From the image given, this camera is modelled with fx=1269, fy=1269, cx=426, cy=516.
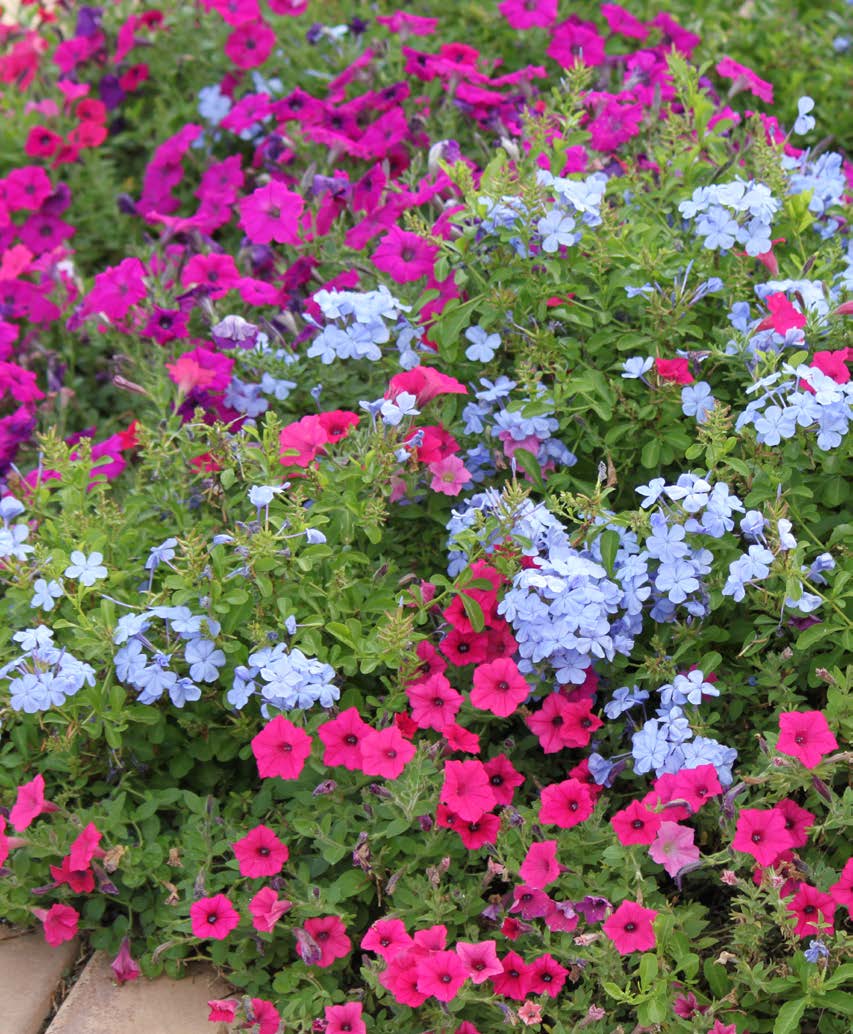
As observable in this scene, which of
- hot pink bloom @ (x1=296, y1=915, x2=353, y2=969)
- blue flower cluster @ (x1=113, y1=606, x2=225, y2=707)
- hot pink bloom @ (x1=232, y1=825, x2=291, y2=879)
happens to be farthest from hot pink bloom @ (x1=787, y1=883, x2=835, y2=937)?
blue flower cluster @ (x1=113, y1=606, x2=225, y2=707)

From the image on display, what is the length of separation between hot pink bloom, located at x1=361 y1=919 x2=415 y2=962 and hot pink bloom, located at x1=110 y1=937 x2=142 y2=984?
491mm

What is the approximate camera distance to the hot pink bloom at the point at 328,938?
2.22 meters

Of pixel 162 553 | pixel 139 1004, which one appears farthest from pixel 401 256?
pixel 139 1004

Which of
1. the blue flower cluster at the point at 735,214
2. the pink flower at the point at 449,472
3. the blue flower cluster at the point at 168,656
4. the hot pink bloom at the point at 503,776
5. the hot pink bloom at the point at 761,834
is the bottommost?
the hot pink bloom at the point at 503,776

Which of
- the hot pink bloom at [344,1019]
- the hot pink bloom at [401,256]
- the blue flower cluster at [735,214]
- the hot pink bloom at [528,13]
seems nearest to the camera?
the hot pink bloom at [344,1019]

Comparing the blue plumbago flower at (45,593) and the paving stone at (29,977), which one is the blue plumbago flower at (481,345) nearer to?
the blue plumbago flower at (45,593)

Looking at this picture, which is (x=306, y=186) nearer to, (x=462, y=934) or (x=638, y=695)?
(x=638, y=695)

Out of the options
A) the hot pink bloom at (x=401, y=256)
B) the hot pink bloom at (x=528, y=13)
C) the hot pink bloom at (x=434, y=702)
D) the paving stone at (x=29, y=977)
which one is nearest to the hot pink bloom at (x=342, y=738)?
the hot pink bloom at (x=434, y=702)

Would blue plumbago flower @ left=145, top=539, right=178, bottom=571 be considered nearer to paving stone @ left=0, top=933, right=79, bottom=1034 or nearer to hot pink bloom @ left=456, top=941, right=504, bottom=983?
paving stone @ left=0, top=933, right=79, bottom=1034

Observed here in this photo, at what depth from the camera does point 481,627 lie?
2.32 metres

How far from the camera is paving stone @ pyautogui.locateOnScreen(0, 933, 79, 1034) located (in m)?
2.32

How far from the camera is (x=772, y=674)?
2.33 meters

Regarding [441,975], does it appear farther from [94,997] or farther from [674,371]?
[674,371]

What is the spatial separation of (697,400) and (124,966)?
153 cm
